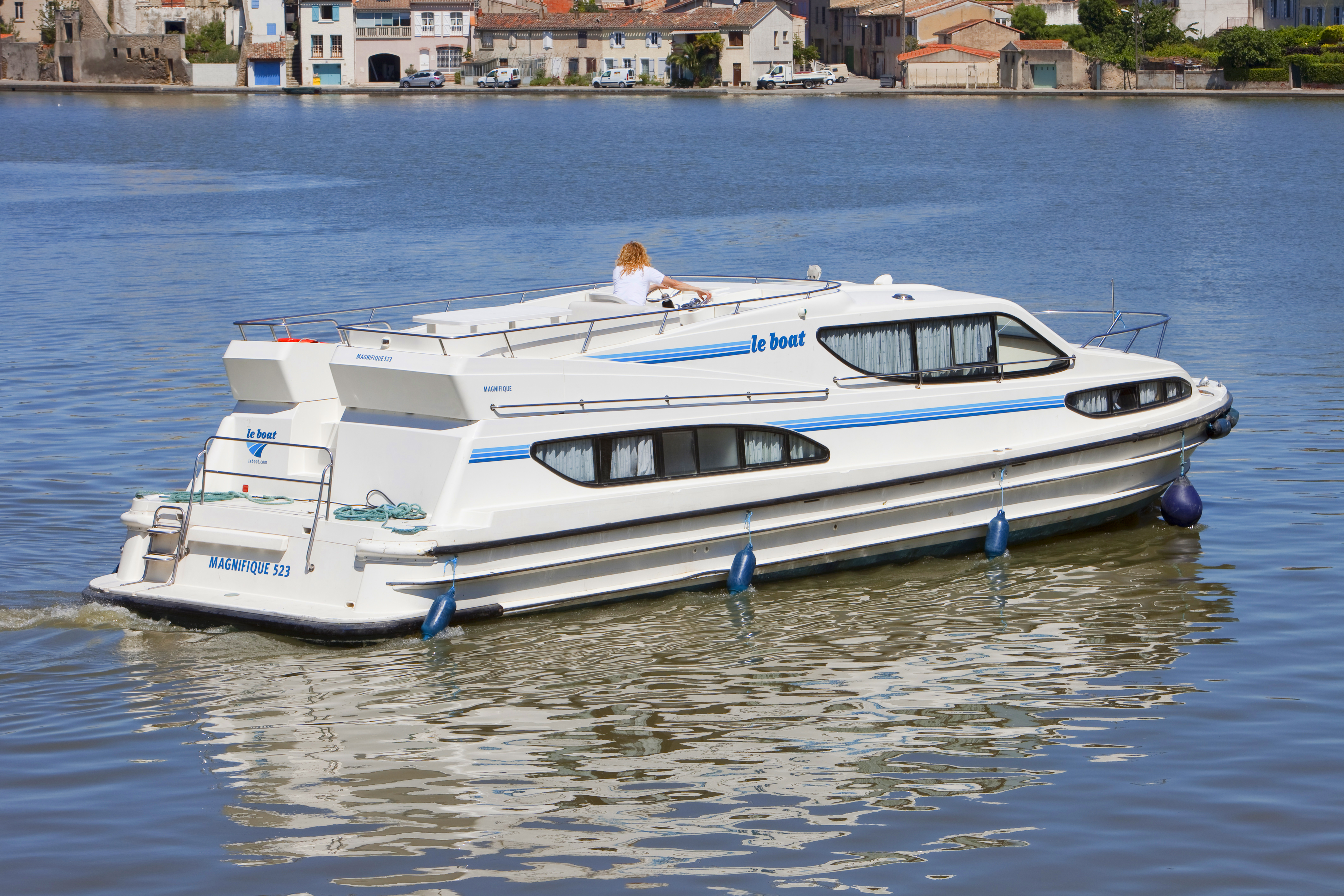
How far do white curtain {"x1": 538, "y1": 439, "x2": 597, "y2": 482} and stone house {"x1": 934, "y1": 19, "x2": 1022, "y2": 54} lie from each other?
4279 inches

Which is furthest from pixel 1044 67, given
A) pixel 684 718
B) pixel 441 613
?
pixel 684 718

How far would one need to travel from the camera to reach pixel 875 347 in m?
13.5

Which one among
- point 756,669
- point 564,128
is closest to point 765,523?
point 756,669

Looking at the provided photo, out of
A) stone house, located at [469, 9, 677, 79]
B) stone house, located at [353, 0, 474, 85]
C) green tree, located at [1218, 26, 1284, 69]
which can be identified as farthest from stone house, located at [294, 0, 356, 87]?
green tree, located at [1218, 26, 1284, 69]

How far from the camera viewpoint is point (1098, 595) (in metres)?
13.1

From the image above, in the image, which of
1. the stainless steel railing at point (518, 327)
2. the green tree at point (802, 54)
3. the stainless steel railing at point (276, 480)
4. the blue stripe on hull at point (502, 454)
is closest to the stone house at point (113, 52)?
the green tree at point (802, 54)

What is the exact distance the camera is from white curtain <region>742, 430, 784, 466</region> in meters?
12.7

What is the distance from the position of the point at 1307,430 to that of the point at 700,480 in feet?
31.8

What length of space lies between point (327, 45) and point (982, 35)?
51.4 meters

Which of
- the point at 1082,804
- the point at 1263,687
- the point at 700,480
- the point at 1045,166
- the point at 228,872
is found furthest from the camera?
the point at 1045,166

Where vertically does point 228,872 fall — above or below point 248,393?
below

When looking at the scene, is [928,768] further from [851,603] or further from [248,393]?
[248,393]

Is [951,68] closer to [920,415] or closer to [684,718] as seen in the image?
[920,415]

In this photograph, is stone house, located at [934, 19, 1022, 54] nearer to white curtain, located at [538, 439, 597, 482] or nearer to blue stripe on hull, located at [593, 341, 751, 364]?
blue stripe on hull, located at [593, 341, 751, 364]
